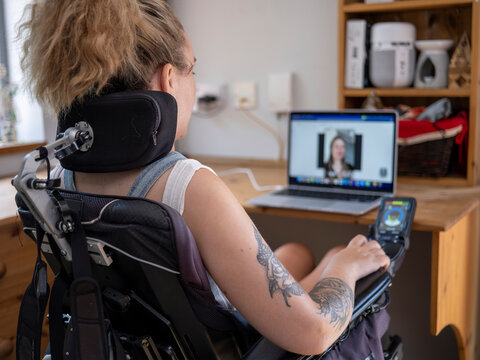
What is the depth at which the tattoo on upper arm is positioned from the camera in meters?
0.90

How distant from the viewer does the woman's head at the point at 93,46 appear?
0.84 metres

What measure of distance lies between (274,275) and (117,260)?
233mm

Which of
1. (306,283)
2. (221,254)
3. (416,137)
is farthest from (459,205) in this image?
(221,254)

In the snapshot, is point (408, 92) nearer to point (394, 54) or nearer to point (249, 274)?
point (394, 54)

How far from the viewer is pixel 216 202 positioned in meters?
0.87

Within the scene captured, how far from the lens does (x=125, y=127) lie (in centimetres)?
88

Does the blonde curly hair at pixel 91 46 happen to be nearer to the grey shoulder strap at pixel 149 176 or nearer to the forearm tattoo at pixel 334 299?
the grey shoulder strap at pixel 149 176

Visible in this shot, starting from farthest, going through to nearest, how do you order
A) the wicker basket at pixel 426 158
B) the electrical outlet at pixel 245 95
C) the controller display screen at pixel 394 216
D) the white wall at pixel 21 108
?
the electrical outlet at pixel 245 95
the white wall at pixel 21 108
the wicker basket at pixel 426 158
the controller display screen at pixel 394 216

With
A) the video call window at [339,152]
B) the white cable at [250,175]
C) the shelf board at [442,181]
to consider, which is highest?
the video call window at [339,152]

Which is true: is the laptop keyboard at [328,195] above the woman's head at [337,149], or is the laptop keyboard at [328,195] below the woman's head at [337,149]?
below

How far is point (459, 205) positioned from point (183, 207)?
952 mm

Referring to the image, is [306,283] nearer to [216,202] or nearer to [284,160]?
[216,202]

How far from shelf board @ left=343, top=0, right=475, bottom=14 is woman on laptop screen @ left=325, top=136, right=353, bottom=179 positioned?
0.42 m

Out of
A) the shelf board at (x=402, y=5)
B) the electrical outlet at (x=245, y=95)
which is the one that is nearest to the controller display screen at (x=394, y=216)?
the shelf board at (x=402, y=5)
